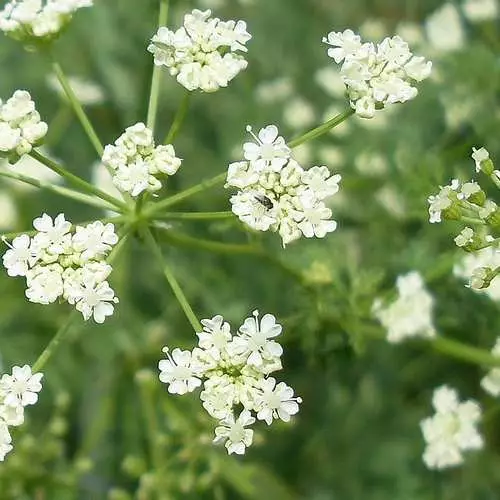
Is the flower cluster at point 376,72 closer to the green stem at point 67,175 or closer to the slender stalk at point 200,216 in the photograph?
the slender stalk at point 200,216

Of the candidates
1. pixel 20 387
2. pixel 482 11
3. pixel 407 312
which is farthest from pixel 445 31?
pixel 20 387

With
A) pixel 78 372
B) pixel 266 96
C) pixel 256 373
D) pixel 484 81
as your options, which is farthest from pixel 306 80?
pixel 256 373

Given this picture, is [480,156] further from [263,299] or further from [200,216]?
[263,299]

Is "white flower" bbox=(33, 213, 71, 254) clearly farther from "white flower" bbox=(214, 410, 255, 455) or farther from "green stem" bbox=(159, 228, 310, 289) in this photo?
"white flower" bbox=(214, 410, 255, 455)

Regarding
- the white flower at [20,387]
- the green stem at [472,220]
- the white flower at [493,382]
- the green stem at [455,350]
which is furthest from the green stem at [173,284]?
the white flower at [493,382]

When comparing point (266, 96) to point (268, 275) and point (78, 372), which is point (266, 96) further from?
point (78, 372)
